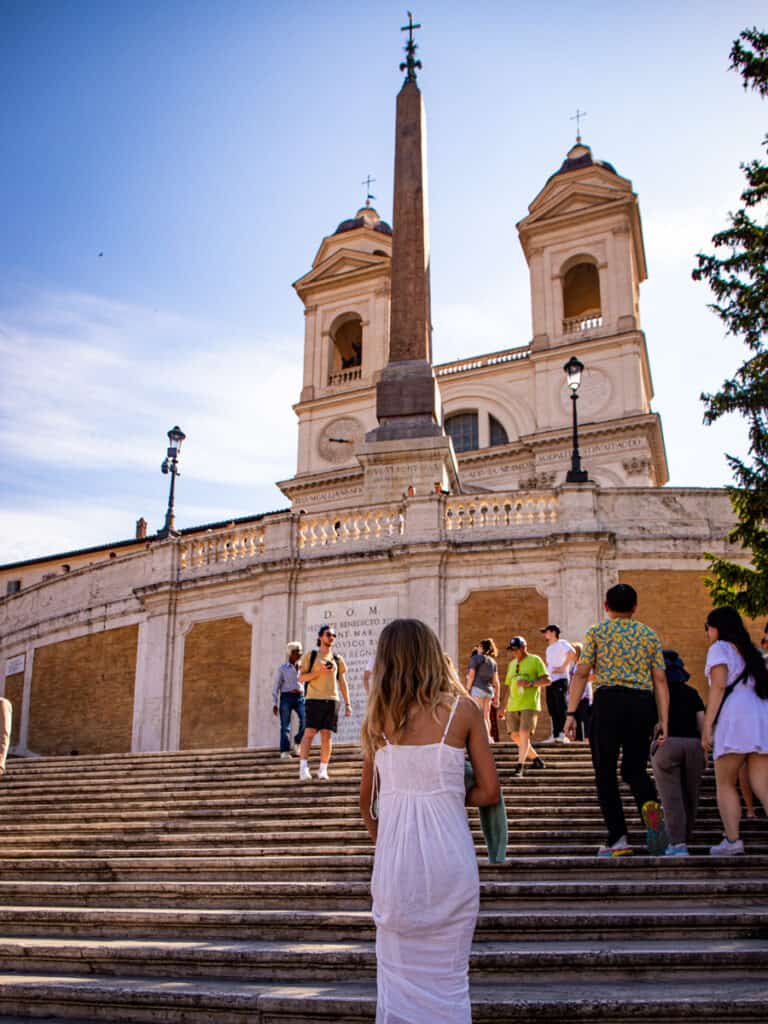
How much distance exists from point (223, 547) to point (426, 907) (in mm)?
16494

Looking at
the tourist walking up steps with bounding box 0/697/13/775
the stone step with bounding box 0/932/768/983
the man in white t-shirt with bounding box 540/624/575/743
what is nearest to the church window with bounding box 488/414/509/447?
the man in white t-shirt with bounding box 540/624/575/743

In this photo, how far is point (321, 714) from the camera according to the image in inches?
436

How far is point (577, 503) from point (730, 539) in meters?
3.52

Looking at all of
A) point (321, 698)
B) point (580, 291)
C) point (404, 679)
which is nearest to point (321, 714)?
point (321, 698)

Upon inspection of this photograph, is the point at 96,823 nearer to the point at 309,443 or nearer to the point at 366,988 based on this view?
the point at 366,988

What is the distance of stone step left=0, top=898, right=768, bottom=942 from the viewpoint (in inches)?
227

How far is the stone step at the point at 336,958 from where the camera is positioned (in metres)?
5.19

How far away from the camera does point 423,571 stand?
18031 mm

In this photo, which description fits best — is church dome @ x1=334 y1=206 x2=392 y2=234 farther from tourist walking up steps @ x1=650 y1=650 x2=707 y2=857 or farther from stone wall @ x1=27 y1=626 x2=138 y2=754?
tourist walking up steps @ x1=650 y1=650 x2=707 y2=857

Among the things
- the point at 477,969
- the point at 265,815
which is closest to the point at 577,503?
A: the point at 265,815

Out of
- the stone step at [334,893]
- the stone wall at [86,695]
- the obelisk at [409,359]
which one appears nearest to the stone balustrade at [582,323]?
the obelisk at [409,359]

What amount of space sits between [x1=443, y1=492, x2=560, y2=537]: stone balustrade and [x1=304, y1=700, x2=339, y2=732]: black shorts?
7.55 metres

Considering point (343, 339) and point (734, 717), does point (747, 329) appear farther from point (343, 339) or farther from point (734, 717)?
point (343, 339)

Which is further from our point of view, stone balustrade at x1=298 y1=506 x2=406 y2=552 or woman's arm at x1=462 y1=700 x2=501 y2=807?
stone balustrade at x1=298 y1=506 x2=406 y2=552
